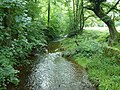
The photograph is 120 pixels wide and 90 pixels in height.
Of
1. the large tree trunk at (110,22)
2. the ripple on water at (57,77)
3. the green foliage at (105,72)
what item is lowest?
the ripple on water at (57,77)

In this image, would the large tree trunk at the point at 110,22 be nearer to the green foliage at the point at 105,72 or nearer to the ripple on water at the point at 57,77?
the green foliage at the point at 105,72

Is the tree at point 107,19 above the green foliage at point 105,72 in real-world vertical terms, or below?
above

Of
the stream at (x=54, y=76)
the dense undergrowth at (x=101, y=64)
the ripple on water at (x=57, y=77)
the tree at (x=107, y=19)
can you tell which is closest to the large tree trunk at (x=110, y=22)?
the tree at (x=107, y=19)

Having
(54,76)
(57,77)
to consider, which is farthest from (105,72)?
(54,76)

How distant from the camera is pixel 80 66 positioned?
12500mm

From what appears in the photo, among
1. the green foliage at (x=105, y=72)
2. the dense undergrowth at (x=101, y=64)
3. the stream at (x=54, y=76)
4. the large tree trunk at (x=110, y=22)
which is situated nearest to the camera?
the green foliage at (x=105, y=72)

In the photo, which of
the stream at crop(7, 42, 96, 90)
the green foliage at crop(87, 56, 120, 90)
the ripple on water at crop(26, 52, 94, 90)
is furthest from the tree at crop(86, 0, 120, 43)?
the ripple on water at crop(26, 52, 94, 90)

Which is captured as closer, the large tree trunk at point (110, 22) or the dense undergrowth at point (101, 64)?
the dense undergrowth at point (101, 64)

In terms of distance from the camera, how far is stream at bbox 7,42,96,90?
8.95 metres

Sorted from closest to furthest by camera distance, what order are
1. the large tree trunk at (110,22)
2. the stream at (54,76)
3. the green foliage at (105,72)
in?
the green foliage at (105,72), the stream at (54,76), the large tree trunk at (110,22)

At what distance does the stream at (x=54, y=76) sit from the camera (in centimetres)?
895

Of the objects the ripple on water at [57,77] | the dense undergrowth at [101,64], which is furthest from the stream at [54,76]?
the dense undergrowth at [101,64]

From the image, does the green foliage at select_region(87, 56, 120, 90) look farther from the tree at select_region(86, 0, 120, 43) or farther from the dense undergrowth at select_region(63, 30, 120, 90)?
the tree at select_region(86, 0, 120, 43)

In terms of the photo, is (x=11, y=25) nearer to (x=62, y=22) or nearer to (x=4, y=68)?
(x=4, y=68)
